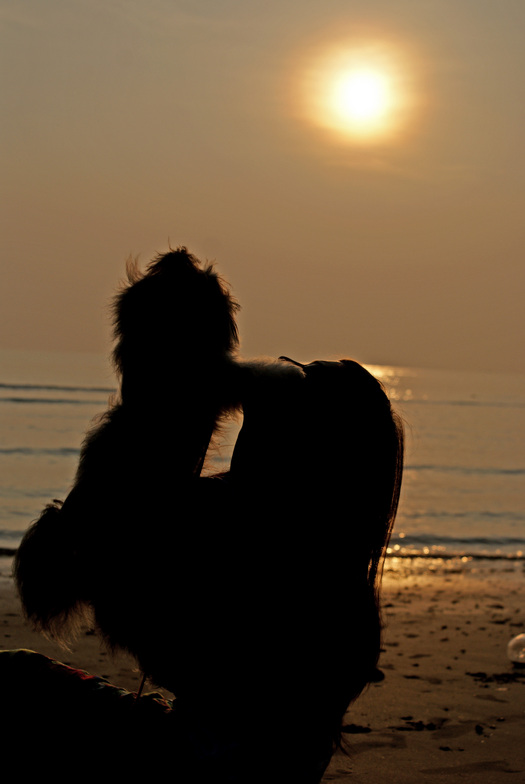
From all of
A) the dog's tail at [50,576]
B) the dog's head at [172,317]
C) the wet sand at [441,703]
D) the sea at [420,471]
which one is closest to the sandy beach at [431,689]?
the wet sand at [441,703]

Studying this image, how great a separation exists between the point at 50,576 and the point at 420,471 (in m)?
24.3

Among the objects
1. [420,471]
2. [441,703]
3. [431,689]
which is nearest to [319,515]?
[441,703]

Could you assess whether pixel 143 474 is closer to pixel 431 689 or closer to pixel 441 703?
pixel 441 703

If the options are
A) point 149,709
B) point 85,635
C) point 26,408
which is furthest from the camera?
point 26,408

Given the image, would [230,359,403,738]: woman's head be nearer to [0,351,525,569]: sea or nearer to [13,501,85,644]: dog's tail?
[0,351,525,569]: sea

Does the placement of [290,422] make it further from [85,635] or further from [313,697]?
[85,635]

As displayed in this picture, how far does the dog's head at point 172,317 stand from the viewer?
1931 millimetres

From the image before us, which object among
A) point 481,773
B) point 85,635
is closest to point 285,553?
point 481,773

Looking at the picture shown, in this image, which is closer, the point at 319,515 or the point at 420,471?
the point at 319,515

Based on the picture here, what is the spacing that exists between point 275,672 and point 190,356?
0.75 meters

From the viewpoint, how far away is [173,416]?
191 cm

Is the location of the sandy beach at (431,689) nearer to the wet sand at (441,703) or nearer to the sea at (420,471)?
the wet sand at (441,703)

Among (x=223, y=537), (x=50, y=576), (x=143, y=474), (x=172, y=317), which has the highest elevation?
(x=172, y=317)

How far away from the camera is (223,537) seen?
185 centimetres
